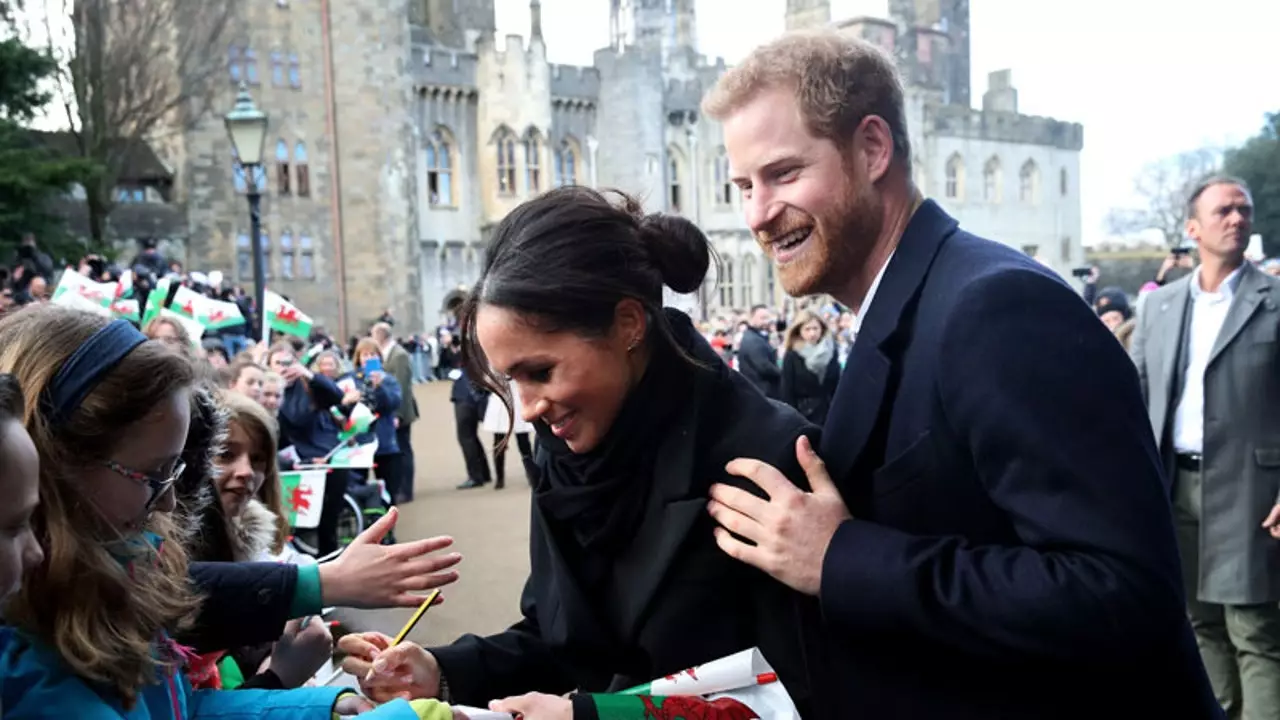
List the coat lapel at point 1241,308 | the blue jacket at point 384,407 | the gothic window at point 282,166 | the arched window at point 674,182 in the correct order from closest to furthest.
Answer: the coat lapel at point 1241,308, the blue jacket at point 384,407, the gothic window at point 282,166, the arched window at point 674,182

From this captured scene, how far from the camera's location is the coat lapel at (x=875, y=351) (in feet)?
5.48

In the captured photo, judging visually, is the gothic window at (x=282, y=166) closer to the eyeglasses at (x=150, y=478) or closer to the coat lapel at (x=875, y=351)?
the eyeglasses at (x=150, y=478)

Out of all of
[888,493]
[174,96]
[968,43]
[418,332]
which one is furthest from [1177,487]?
[968,43]

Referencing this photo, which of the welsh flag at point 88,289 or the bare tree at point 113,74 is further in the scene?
the bare tree at point 113,74

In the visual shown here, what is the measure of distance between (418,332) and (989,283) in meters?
32.7

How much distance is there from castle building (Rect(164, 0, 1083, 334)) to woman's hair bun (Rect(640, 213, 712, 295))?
948 inches

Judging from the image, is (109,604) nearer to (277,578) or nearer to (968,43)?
(277,578)

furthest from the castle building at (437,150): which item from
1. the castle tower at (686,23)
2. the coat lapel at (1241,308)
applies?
the coat lapel at (1241,308)

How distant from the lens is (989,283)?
5.05 ft

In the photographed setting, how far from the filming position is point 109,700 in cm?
171

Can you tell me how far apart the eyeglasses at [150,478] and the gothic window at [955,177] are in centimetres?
4888

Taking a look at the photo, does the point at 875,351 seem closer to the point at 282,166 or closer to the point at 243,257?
the point at 243,257

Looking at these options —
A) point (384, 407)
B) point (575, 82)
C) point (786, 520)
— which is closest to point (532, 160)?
point (575, 82)

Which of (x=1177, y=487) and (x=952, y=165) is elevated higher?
(x=952, y=165)
